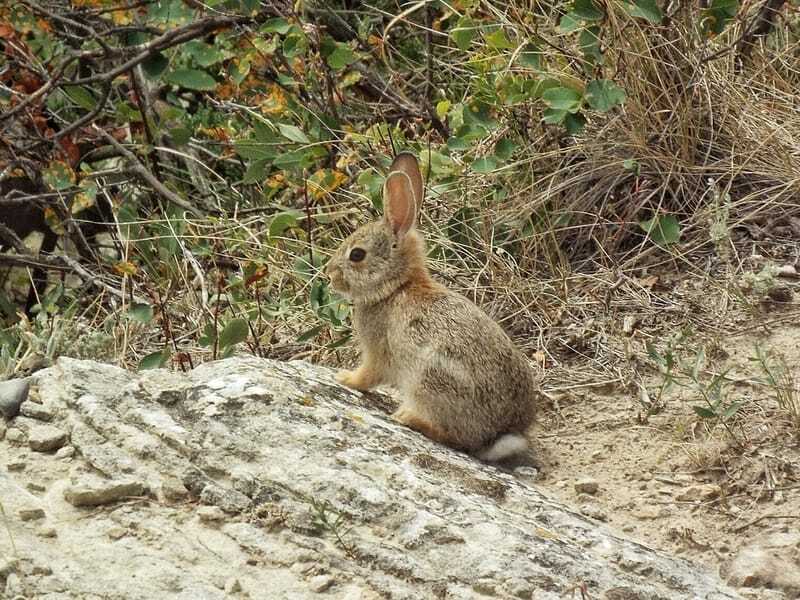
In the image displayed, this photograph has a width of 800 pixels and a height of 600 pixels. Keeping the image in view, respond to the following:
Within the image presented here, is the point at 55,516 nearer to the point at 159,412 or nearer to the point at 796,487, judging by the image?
the point at 159,412

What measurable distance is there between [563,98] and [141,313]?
6.87 feet

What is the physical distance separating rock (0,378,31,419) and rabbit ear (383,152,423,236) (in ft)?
5.14

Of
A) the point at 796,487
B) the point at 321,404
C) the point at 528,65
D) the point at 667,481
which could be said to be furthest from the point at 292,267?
the point at 796,487

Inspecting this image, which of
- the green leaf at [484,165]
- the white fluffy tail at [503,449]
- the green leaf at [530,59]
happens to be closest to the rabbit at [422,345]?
the white fluffy tail at [503,449]

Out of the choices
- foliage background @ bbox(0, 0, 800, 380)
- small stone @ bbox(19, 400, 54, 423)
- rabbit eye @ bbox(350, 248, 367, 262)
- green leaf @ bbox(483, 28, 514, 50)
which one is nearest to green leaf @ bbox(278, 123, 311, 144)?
foliage background @ bbox(0, 0, 800, 380)

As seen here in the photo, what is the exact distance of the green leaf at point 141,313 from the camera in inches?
217

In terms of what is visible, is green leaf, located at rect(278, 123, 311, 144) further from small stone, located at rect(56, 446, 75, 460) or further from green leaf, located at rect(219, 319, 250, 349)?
small stone, located at rect(56, 446, 75, 460)

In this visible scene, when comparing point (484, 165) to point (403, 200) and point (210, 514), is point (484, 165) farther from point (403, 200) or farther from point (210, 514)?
point (210, 514)

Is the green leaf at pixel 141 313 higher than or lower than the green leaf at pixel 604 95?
lower

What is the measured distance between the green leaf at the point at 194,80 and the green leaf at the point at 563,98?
184 centimetres

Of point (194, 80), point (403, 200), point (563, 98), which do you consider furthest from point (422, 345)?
point (194, 80)

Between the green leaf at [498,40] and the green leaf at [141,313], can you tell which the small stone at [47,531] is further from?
the green leaf at [498,40]

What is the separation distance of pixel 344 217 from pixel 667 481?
240cm

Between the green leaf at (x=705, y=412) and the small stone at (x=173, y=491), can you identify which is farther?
the green leaf at (x=705, y=412)
